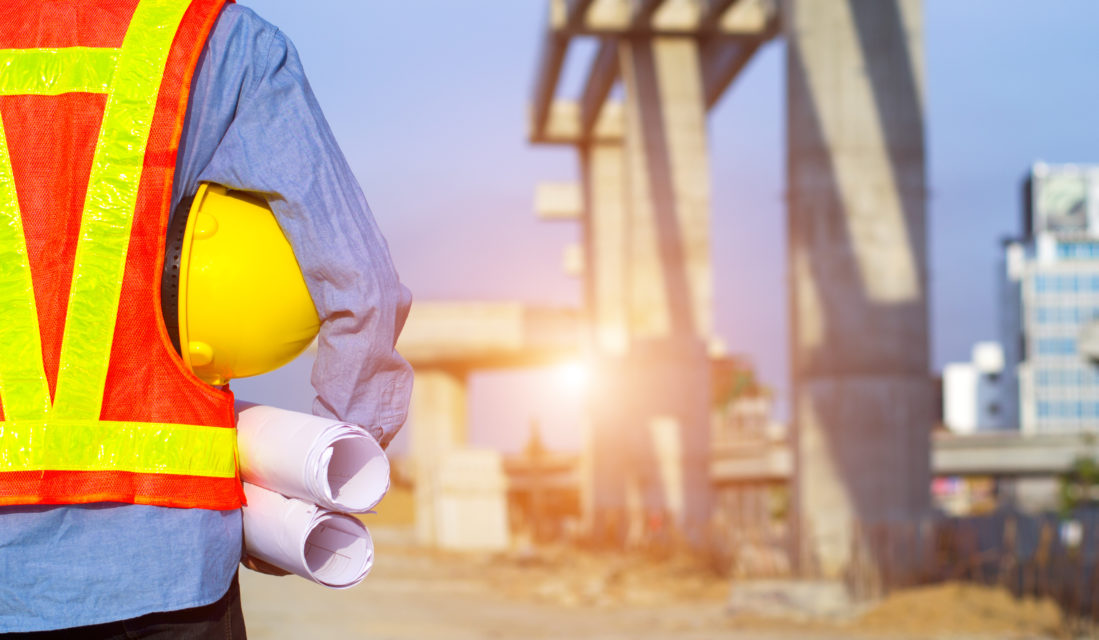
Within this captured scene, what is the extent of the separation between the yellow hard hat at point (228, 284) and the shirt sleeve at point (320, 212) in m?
0.04

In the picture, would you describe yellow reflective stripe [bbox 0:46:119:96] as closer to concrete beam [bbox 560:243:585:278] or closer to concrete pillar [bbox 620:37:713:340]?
concrete pillar [bbox 620:37:713:340]

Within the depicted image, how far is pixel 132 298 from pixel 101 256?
0.07 m

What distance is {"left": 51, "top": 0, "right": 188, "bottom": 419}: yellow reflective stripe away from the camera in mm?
1673

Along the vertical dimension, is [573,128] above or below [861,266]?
above

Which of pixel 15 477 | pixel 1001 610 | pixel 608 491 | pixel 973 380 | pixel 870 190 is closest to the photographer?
pixel 15 477

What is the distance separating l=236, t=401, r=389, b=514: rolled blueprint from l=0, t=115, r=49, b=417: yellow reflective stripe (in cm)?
29

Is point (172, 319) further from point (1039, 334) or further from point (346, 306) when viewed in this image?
point (1039, 334)

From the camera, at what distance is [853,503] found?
1485cm

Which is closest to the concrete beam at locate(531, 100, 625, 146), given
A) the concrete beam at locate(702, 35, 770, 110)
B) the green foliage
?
the concrete beam at locate(702, 35, 770, 110)

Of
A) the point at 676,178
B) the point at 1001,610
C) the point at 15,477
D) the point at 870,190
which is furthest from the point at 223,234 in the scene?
the point at 676,178

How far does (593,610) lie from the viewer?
15.0 m

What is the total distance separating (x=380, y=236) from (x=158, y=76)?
357 millimetres

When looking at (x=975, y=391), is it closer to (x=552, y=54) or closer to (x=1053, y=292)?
(x=1053, y=292)

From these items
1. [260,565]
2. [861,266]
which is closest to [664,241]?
[861,266]
